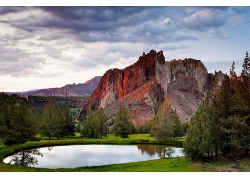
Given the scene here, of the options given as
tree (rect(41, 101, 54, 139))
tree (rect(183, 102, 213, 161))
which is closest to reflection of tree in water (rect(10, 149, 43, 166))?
tree (rect(41, 101, 54, 139))

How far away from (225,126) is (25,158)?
847 inches

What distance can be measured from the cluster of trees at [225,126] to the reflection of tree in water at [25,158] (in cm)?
1601

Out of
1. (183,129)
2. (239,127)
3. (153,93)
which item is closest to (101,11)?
(239,127)

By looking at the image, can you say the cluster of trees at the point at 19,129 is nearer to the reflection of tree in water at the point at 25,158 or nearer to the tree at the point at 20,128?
the tree at the point at 20,128

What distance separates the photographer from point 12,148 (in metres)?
35.9

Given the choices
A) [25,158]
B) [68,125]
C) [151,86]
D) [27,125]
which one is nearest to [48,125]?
[68,125]

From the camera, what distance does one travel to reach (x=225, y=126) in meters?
27.4

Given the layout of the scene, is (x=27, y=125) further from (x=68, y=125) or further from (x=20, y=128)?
(x=68, y=125)

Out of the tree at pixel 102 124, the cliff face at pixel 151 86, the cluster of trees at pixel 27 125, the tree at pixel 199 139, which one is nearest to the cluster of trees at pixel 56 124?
the cluster of trees at pixel 27 125

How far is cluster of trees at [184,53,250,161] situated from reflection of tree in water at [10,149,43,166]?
16.0 meters

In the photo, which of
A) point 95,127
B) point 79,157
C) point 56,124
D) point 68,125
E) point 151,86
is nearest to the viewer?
point 79,157

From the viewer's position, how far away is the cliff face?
123350 millimetres

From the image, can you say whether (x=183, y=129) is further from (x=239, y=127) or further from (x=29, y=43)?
(x=29, y=43)
